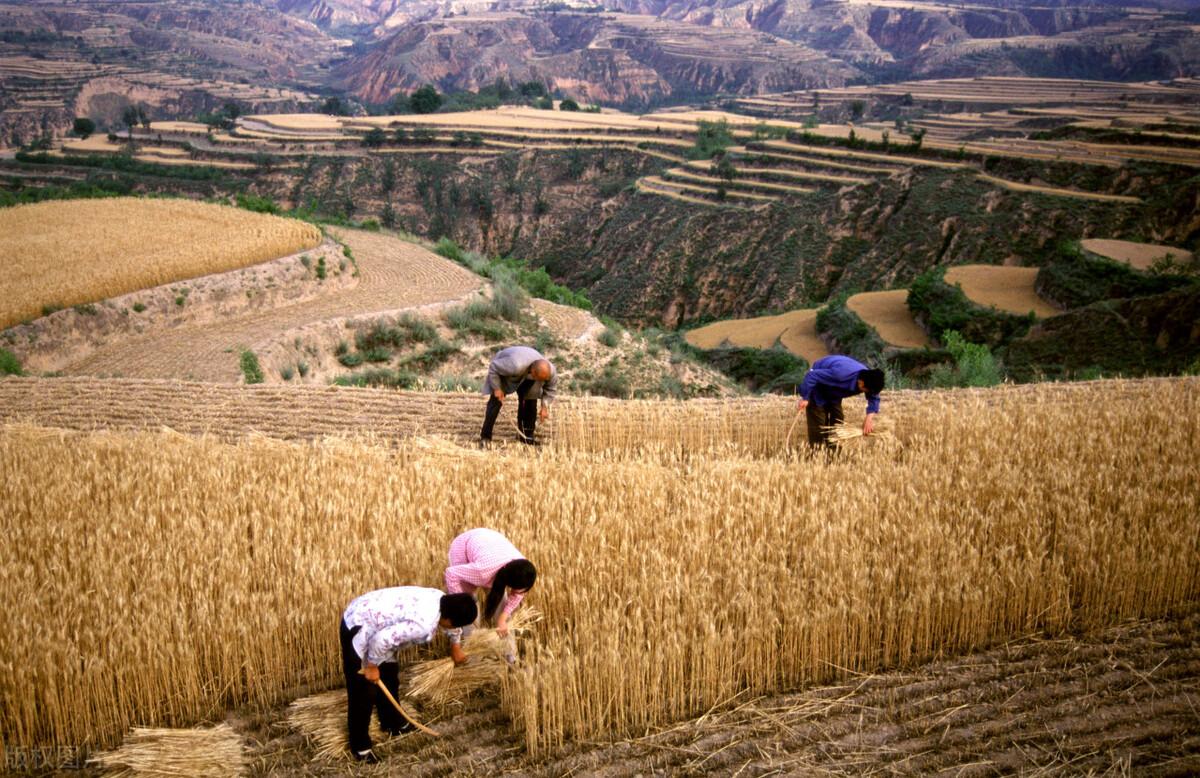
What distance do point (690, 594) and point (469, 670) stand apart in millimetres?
1617

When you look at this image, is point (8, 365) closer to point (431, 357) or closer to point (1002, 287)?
point (431, 357)

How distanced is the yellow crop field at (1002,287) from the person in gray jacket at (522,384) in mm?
33486

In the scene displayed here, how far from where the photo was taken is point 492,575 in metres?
5.31

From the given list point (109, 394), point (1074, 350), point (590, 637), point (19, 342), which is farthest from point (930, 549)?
point (1074, 350)

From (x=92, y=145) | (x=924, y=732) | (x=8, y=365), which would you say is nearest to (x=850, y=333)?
(x=8, y=365)

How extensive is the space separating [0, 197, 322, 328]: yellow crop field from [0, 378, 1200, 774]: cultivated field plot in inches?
522

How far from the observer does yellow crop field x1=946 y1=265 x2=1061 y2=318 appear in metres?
37.2

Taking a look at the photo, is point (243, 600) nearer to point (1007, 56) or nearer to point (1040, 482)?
point (1040, 482)

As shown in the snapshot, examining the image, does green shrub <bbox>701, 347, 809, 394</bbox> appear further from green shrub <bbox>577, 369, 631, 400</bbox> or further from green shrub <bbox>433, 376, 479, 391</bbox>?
green shrub <bbox>433, 376, 479, 391</bbox>

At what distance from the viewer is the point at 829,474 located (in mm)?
7605

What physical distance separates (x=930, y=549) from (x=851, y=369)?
9.85ft

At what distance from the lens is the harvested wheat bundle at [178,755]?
4.54 metres

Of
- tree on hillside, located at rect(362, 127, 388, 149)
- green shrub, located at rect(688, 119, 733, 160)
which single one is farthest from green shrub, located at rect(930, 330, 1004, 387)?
tree on hillside, located at rect(362, 127, 388, 149)

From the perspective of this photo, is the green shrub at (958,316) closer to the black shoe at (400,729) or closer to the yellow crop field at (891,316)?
the yellow crop field at (891,316)
